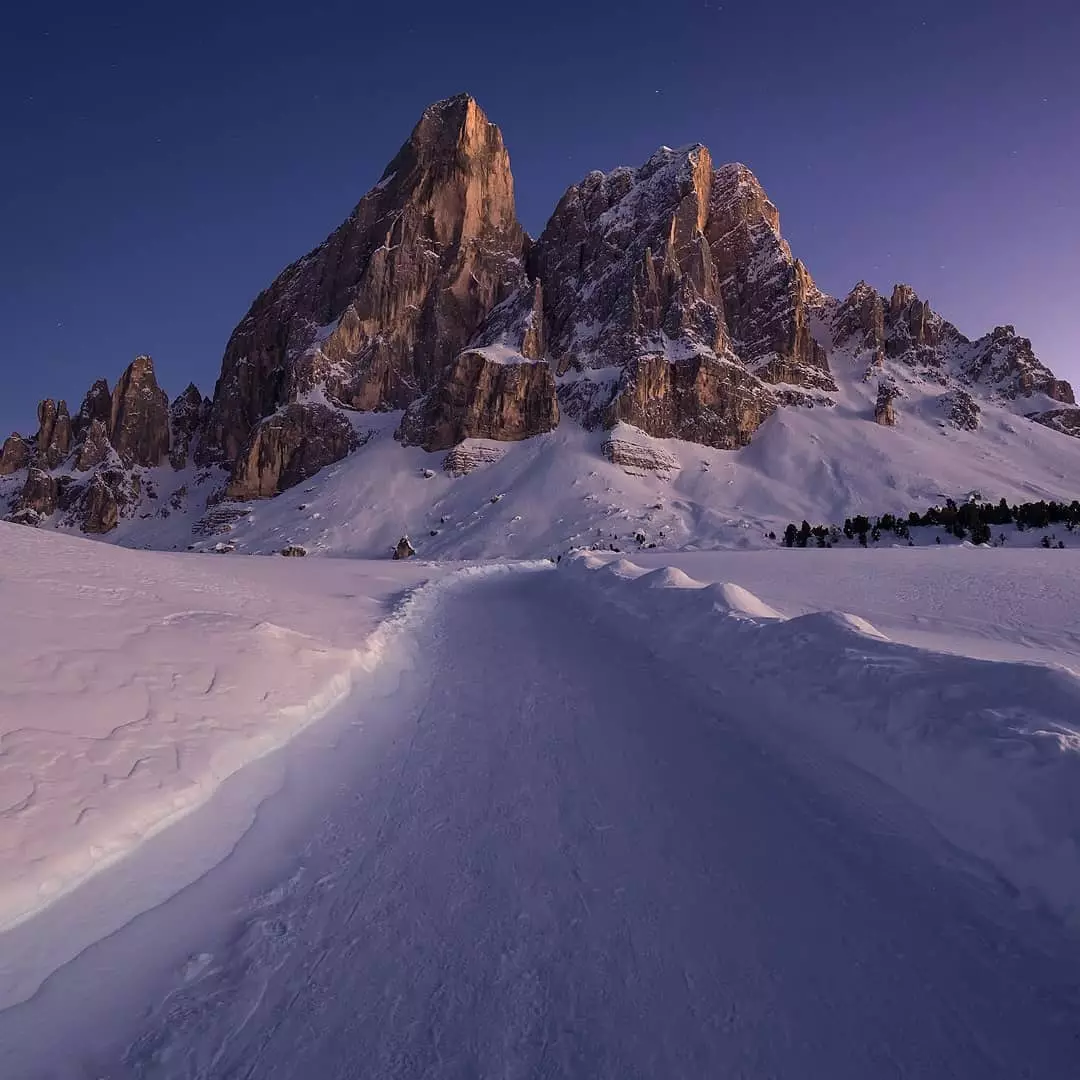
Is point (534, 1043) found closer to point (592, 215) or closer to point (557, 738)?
point (557, 738)

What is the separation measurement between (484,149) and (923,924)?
137 metres

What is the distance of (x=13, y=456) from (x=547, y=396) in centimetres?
12060

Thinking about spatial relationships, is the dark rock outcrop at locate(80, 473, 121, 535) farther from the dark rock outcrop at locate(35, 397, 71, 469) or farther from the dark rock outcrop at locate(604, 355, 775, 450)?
the dark rock outcrop at locate(604, 355, 775, 450)

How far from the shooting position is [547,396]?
294 ft

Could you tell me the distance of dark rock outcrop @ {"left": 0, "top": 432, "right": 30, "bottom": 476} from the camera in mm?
122438

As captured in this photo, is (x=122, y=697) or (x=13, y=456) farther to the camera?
(x=13, y=456)

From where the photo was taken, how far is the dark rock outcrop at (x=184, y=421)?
123 metres

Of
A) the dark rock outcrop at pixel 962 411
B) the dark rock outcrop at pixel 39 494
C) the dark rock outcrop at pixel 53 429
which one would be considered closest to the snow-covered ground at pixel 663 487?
the dark rock outcrop at pixel 962 411

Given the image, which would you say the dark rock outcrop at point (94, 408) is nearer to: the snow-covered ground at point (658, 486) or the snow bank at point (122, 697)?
the snow-covered ground at point (658, 486)

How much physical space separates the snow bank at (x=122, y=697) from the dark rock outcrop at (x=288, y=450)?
88.9 metres

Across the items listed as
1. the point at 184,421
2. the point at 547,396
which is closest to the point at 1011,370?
the point at 547,396

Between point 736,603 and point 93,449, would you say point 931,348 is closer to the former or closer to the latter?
point 736,603

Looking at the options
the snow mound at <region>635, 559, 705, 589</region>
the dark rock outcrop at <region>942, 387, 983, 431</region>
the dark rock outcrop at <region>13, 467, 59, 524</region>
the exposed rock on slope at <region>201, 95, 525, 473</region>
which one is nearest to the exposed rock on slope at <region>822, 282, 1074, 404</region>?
the dark rock outcrop at <region>942, 387, 983, 431</region>

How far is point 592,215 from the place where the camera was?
11288 cm
